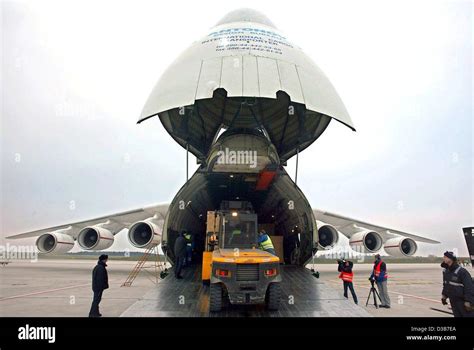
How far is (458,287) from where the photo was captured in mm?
4930

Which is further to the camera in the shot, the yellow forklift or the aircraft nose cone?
the aircraft nose cone

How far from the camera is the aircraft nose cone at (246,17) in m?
10.2

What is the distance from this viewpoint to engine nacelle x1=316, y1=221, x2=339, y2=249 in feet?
43.8

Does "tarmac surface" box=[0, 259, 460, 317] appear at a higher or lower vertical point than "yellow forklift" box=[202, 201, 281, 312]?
lower

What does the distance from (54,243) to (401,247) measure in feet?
50.3

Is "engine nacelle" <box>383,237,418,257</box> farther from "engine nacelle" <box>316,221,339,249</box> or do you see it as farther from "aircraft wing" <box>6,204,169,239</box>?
"aircraft wing" <box>6,204,169,239</box>

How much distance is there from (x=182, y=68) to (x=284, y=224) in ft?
23.2

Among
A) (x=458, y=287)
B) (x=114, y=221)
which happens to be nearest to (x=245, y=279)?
(x=458, y=287)

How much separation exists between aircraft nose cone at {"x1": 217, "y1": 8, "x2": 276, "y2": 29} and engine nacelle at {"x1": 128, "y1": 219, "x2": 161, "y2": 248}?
8.09 metres

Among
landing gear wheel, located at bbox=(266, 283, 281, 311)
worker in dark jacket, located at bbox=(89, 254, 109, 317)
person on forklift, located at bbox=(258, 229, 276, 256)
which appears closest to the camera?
landing gear wheel, located at bbox=(266, 283, 281, 311)

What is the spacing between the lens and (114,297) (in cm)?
926

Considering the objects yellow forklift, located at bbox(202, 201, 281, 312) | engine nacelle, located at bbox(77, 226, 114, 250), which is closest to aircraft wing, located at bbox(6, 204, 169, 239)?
engine nacelle, located at bbox(77, 226, 114, 250)
